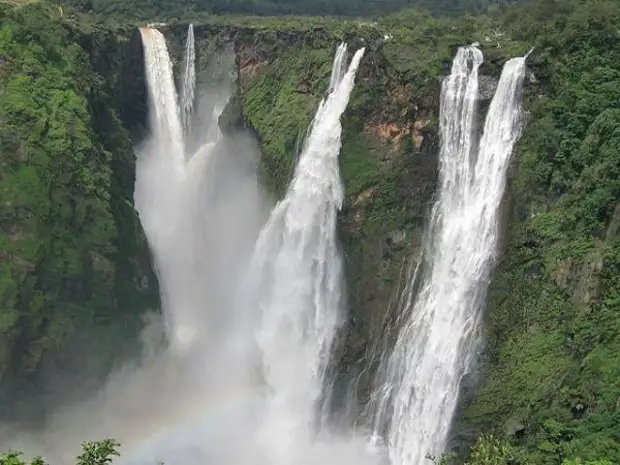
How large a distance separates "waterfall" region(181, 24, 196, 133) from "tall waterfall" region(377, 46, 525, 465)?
20.6m

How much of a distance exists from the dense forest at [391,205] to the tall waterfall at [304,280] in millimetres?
1225

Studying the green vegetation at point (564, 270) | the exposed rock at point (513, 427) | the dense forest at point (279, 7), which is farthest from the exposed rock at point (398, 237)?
the dense forest at point (279, 7)

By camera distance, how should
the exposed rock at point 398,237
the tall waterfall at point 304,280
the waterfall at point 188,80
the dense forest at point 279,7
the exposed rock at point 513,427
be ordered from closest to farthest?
the exposed rock at point 513,427, the exposed rock at point 398,237, the tall waterfall at point 304,280, the waterfall at point 188,80, the dense forest at point 279,7

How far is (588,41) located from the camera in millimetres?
24422

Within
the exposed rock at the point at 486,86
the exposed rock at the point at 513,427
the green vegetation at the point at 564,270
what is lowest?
the exposed rock at the point at 513,427

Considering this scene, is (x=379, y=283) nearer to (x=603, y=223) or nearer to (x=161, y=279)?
(x=603, y=223)

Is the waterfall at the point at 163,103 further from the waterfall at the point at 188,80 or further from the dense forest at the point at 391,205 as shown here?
the dense forest at the point at 391,205

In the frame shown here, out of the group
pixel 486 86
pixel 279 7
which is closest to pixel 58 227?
pixel 486 86

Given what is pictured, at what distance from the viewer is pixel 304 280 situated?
29938mm

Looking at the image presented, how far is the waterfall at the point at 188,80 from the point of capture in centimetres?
4316

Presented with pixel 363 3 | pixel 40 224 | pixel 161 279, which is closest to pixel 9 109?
pixel 40 224

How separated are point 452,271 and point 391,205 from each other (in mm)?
4138

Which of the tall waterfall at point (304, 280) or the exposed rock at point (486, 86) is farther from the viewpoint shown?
the tall waterfall at point (304, 280)

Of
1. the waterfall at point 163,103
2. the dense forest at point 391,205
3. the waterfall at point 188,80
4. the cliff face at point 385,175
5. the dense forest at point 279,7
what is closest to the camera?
the dense forest at point 391,205
